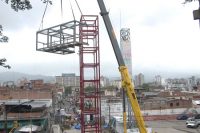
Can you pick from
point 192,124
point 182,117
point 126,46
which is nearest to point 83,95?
point 126,46

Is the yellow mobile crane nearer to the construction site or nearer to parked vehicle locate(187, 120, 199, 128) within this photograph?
the construction site

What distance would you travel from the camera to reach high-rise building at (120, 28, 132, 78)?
36531mm

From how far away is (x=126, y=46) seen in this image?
1468 inches

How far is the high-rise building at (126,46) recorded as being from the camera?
3653 centimetres

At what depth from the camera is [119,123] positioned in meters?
51.6

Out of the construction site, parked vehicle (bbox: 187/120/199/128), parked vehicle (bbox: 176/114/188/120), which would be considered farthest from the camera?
parked vehicle (bbox: 176/114/188/120)

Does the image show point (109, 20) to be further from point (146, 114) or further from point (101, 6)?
point (146, 114)

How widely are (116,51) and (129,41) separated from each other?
17.9 meters

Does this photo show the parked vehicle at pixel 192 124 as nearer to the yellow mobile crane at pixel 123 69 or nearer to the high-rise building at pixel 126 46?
the high-rise building at pixel 126 46

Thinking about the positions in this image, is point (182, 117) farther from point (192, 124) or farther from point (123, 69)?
point (123, 69)

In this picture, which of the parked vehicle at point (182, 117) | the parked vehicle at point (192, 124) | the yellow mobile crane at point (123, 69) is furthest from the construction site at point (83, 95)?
the parked vehicle at point (182, 117)

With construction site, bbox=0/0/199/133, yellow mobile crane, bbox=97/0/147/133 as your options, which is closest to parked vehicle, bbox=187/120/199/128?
construction site, bbox=0/0/199/133

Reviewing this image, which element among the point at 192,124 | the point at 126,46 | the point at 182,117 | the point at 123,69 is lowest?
the point at 192,124

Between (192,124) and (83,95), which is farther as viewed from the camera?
(192,124)
